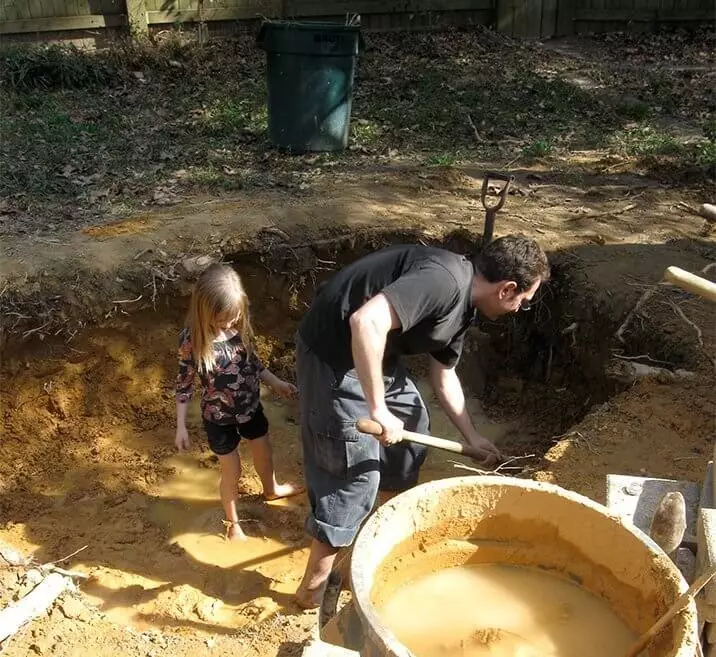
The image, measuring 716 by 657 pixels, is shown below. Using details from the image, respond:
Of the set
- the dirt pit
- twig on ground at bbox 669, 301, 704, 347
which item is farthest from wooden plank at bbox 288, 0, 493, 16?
twig on ground at bbox 669, 301, 704, 347

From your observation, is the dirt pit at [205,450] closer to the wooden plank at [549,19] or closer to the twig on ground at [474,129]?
the twig on ground at [474,129]

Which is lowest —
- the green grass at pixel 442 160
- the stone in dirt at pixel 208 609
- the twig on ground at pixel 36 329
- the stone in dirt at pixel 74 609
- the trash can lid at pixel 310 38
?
the stone in dirt at pixel 208 609

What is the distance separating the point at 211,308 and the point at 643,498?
200 cm

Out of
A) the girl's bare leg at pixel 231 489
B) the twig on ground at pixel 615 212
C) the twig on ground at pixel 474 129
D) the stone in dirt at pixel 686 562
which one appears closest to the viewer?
the stone in dirt at pixel 686 562

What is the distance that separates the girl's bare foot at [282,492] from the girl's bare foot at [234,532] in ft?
0.90

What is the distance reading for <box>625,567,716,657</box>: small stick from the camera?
1720mm

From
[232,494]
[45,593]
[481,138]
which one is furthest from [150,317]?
[481,138]

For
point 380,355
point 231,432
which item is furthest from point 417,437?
point 231,432

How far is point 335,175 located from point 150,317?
2587 millimetres

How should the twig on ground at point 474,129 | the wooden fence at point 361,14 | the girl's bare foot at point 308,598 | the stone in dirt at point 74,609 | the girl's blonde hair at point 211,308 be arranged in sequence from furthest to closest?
the wooden fence at point 361,14 → the twig on ground at point 474,129 → the girl's bare foot at point 308,598 → the girl's blonde hair at point 211,308 → the stone in dirt at point 74,609

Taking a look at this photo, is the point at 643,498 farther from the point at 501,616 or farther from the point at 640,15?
the point at 640,15

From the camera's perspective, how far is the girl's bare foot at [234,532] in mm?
4281

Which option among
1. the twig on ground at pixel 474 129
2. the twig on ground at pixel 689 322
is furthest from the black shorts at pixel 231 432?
the twig on ground at pixel 474 129

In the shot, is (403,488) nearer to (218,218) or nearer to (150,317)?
(150,317)
